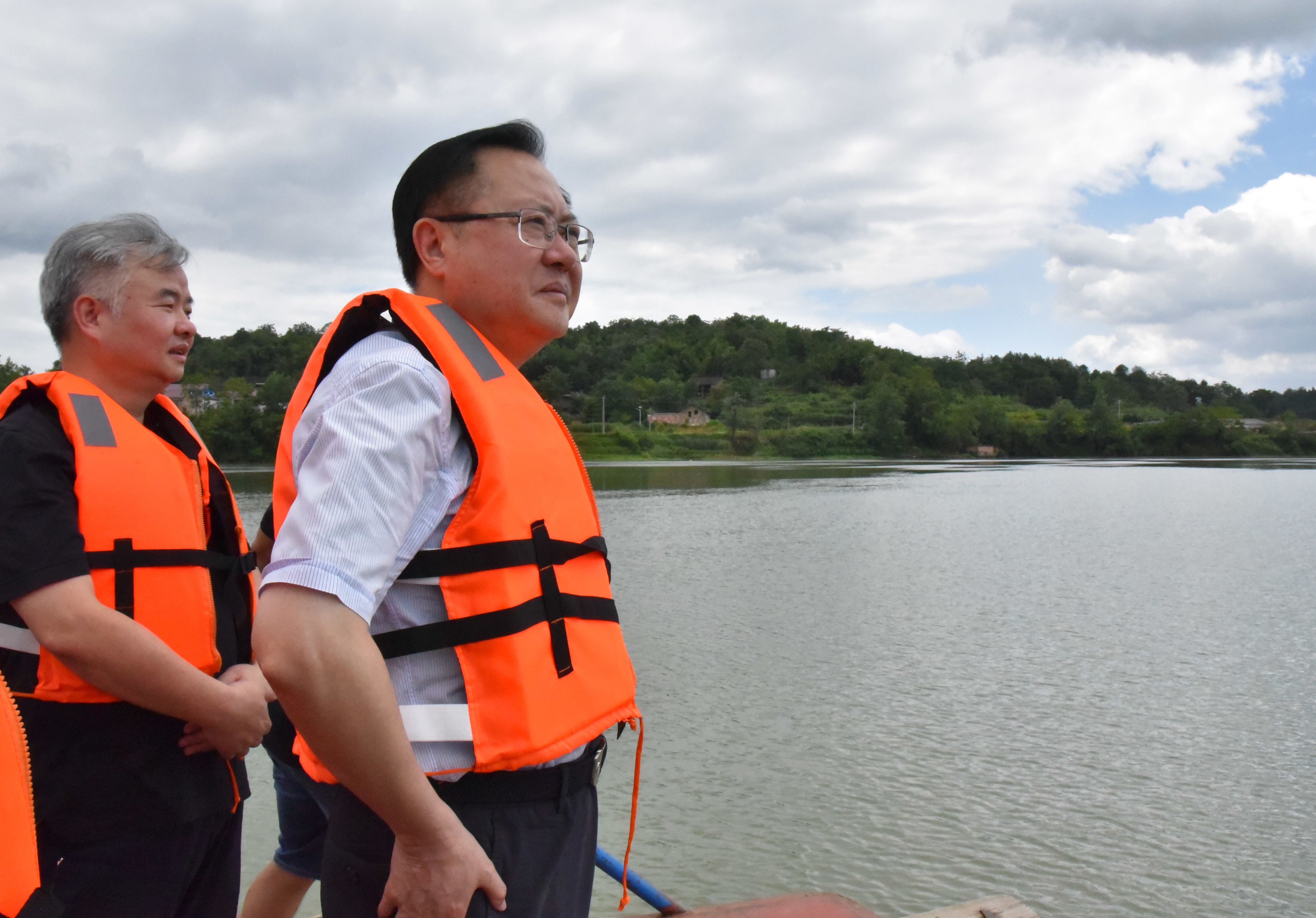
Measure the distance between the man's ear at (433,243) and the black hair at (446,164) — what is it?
19 mm

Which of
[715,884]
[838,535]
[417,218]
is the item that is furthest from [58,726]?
[838,535]

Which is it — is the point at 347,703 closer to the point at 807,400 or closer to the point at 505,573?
the point at 505,573

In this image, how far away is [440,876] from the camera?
4.56 ft

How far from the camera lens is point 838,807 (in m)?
6.31

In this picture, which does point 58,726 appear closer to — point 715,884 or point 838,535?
point 715,884

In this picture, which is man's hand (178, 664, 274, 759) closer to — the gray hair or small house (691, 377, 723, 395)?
the gray hair

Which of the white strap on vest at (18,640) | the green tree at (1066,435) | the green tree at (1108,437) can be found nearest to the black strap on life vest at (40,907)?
the white strap on vest at (18,640)

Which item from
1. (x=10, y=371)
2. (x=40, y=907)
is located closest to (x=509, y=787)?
(x=40, y=907)

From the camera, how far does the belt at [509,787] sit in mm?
1499

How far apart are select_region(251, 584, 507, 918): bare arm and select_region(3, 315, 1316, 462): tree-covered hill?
67441 mm

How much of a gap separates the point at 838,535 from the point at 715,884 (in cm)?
1662

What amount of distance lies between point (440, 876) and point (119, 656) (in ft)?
2.78

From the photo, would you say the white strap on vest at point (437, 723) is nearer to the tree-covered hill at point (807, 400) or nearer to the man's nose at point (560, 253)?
the man's nose at point (560, 253)

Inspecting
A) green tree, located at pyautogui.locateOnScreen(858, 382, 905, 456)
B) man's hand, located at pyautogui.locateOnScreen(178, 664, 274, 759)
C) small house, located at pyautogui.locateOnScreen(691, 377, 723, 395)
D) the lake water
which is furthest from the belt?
small house, located at pyautogui.locateOnScreen(691, 377, 723, 395)
